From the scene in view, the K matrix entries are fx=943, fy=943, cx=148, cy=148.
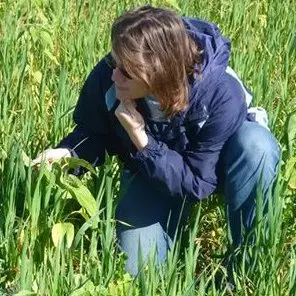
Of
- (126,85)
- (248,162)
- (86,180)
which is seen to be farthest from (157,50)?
(86,180)

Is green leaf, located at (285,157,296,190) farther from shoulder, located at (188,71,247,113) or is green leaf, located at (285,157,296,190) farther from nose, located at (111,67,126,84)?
nose, located at (111,67,126,84)

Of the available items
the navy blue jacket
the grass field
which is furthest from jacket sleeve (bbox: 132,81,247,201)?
the grass field

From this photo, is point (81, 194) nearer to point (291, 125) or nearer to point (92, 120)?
point (92, 120)

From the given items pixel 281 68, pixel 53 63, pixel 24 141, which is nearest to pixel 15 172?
pixel 24 141

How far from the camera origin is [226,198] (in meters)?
2.09

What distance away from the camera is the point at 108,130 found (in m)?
2.22

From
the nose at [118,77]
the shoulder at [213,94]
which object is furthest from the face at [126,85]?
the shoulder at [213,94]

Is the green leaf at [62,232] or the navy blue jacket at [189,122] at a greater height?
the navy blue jacket at [189,122]

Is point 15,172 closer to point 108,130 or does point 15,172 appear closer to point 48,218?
point 48,218

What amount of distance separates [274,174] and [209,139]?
0.16m

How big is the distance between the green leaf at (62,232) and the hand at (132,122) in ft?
0.86

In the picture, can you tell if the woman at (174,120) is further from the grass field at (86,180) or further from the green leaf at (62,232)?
the green leaf at (62,232)

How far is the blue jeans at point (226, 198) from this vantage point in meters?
2.03

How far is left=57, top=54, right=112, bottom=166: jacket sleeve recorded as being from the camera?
215cm
